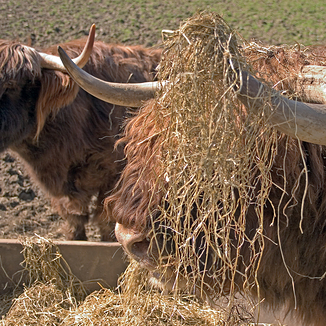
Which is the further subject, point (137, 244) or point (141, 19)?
point (141, 19)

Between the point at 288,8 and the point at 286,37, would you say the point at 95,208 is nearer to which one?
the point at 286,37

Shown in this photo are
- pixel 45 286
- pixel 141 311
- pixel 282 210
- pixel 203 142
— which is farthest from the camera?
pixel 45 286

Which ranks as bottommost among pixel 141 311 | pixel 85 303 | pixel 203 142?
pixel 85 303

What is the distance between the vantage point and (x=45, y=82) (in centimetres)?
411

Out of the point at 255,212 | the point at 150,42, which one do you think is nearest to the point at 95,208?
the point at 255,212

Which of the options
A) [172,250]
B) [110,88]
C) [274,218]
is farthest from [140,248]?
[110,88]

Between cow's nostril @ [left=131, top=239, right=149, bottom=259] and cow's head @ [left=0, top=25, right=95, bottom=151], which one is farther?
cow's head @ [left=0, top=25, right=95, bottom=151]

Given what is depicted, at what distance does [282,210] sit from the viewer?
219 centimetres

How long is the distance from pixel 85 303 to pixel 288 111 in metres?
2.51

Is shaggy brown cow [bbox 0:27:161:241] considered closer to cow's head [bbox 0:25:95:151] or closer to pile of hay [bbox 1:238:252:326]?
cow's head [bbox 0:25:95:151]

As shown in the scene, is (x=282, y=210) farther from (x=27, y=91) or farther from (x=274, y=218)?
(x=27, y=91)

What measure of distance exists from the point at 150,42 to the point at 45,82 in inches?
228

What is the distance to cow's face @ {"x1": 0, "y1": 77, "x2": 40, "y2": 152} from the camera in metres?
3.90

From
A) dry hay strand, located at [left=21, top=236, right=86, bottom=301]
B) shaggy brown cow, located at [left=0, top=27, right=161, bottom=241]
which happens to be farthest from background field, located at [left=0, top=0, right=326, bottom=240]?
dry hay strand, located at [left=21, top=236, right=86, bottom=301]
